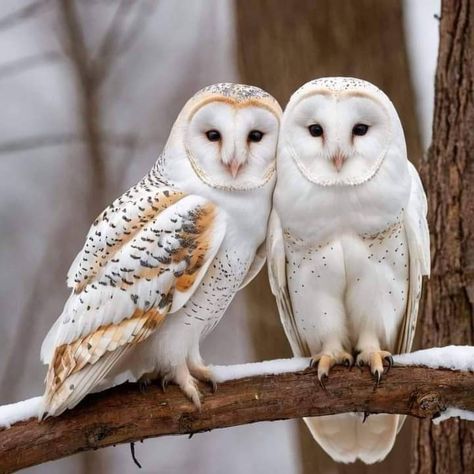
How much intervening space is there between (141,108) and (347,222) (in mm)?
3795

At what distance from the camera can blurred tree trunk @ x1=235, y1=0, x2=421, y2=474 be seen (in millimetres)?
3840

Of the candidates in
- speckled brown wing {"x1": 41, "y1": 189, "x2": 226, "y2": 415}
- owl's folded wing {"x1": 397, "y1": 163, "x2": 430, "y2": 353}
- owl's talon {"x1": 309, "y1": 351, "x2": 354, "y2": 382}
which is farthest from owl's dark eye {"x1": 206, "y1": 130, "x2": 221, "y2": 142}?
owl's talon {"x1": 309, "y1": 351, "x2": 354, "y2": 382}

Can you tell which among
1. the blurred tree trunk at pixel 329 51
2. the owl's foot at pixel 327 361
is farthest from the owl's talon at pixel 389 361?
the blurred tree trunk at pixel 329 51

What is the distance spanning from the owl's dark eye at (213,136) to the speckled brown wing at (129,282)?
0.16m

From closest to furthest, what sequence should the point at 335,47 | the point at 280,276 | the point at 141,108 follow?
the point at 280,276 → the point at 335,47 → the point at 141,108

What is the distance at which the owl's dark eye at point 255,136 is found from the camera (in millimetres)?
2420

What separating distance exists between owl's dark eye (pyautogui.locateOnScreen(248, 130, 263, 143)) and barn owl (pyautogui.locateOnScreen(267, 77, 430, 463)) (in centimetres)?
6

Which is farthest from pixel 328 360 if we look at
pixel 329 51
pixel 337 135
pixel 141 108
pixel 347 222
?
pixel 141 108

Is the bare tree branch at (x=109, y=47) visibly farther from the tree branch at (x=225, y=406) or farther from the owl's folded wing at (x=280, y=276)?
the tree branch at (x=225, y=406)

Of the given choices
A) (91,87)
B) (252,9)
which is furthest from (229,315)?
(252,9)

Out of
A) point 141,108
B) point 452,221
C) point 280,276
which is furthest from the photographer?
point 141,108

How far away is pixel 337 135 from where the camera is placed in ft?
7.88

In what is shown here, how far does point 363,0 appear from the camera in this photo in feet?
12.7

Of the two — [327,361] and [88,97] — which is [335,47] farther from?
[327,361]
